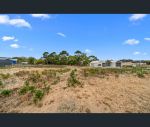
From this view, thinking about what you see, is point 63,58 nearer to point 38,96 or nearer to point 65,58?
point 65,58

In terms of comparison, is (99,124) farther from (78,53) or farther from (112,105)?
(78,53)

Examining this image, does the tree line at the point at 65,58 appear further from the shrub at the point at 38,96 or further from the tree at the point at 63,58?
the shrub at the point at 38,96

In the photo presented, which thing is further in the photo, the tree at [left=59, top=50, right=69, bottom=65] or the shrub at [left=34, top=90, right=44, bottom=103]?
the tree at [left=59, top=50, right=69, bottom=65]

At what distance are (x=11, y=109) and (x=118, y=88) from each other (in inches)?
145

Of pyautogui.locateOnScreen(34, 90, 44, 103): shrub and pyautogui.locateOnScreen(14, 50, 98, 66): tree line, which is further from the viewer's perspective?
pyautogui.locateOnScreen(14, 50, 98, 66): tree line

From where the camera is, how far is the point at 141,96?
785 centimetres

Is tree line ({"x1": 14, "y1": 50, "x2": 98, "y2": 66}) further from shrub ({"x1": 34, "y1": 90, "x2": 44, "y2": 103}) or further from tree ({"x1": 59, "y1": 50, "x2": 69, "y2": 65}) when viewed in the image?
shrub ({"x1": 34, "y1": 90, "x2": 44, "y2": 103})

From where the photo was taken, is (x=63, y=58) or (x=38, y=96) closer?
(x=38, y=96)

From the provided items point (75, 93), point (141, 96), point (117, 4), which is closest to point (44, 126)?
point (117, 4)

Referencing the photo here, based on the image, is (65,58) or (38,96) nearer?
(38,96)

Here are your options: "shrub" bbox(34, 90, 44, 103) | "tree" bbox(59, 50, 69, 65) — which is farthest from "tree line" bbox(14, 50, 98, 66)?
"shrub" bbox(34, 90, 44, 103)

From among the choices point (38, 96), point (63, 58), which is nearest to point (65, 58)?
point (63, 58)

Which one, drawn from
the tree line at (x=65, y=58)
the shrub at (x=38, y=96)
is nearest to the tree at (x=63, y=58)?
the tree line at (x=65, y=58)

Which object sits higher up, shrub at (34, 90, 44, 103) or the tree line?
the tree line
